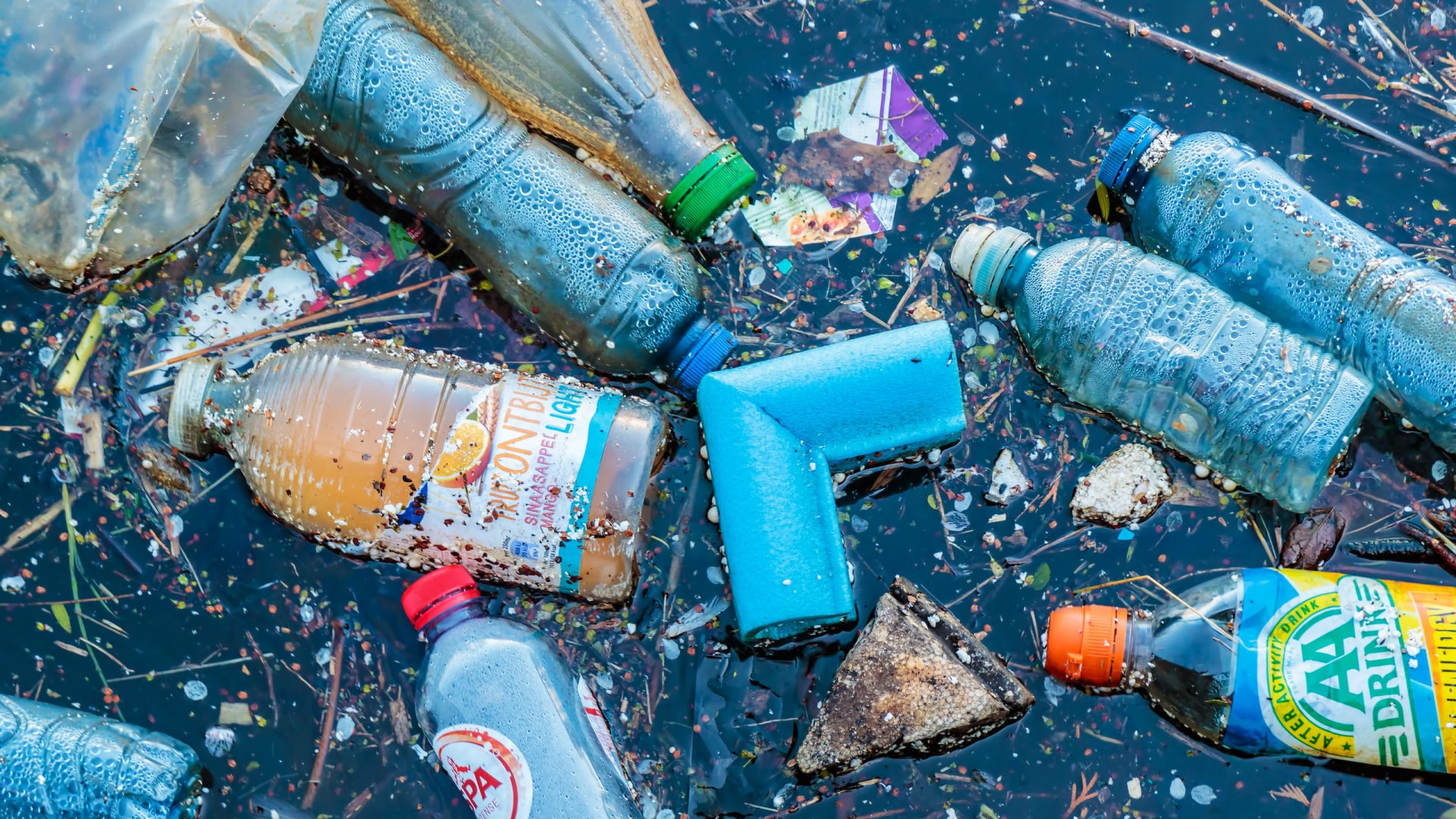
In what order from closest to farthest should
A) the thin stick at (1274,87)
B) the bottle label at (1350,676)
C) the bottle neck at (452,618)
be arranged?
the bottle label at (1350,676), the bottle neck at (452,618), the thin stick at (1274,87)

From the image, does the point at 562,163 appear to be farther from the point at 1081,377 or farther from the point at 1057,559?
the point at 1057,559

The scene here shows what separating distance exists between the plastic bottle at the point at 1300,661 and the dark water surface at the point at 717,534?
205mm

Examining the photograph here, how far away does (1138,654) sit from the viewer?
5.77 ft

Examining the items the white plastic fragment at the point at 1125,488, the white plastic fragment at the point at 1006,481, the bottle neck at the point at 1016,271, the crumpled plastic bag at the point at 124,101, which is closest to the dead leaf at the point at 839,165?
the bottle neck at the point at 1016,271

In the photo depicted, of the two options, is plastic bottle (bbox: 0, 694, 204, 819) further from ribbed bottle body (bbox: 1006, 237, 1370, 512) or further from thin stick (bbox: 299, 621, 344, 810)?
ribbed bottle body (bbox: 1006, 237, 1370, 512)

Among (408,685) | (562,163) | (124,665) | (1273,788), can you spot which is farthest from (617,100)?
(1273,788)

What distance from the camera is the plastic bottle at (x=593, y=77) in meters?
1.83

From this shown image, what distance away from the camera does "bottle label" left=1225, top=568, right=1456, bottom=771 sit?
1.62 m

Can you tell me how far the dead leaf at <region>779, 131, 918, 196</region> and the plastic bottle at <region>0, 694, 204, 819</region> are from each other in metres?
1.60

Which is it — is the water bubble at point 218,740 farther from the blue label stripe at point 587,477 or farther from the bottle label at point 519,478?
the blue label stripe at point 587,477

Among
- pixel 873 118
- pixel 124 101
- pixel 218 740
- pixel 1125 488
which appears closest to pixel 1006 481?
pixel 1125 488

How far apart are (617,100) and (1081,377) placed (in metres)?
1.00

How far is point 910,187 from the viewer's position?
2.01 m

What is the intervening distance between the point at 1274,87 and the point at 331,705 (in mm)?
2236
